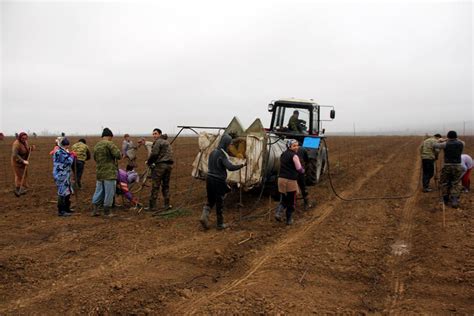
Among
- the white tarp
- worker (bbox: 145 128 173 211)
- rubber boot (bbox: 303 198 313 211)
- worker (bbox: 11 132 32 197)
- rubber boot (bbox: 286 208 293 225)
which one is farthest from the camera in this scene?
worker (bbox: 11 132 32 197)

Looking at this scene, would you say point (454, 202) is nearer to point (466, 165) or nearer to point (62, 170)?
point (466, 165)

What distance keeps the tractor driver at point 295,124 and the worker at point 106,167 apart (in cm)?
546

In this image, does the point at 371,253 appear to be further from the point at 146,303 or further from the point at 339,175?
the point at 339,175

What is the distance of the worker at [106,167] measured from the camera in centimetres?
717

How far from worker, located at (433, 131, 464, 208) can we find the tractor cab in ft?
12.0

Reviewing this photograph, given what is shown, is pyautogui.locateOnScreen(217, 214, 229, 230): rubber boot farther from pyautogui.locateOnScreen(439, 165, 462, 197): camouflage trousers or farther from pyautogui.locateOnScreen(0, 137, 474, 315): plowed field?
pyautogui.locateOnScreen(439, 165, 462, 197): camouflage trousers

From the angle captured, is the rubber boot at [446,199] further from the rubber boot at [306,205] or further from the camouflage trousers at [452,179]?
the rubber boot at [306,205]

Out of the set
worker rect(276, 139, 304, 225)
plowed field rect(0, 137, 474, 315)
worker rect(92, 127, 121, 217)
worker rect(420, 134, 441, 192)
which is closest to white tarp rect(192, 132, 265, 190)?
plowed field rect(0, 137, 474, 315)

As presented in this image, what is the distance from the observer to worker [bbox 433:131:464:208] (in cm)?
785

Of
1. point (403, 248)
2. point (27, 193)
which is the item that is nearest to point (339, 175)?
point (403, 248)

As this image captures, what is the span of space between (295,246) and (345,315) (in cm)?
197

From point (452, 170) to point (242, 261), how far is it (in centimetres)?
541

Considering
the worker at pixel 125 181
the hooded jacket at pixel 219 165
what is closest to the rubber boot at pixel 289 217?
the hooded jacket at pixel 219 165

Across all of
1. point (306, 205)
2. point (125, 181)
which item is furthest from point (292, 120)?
point (125, 181)
